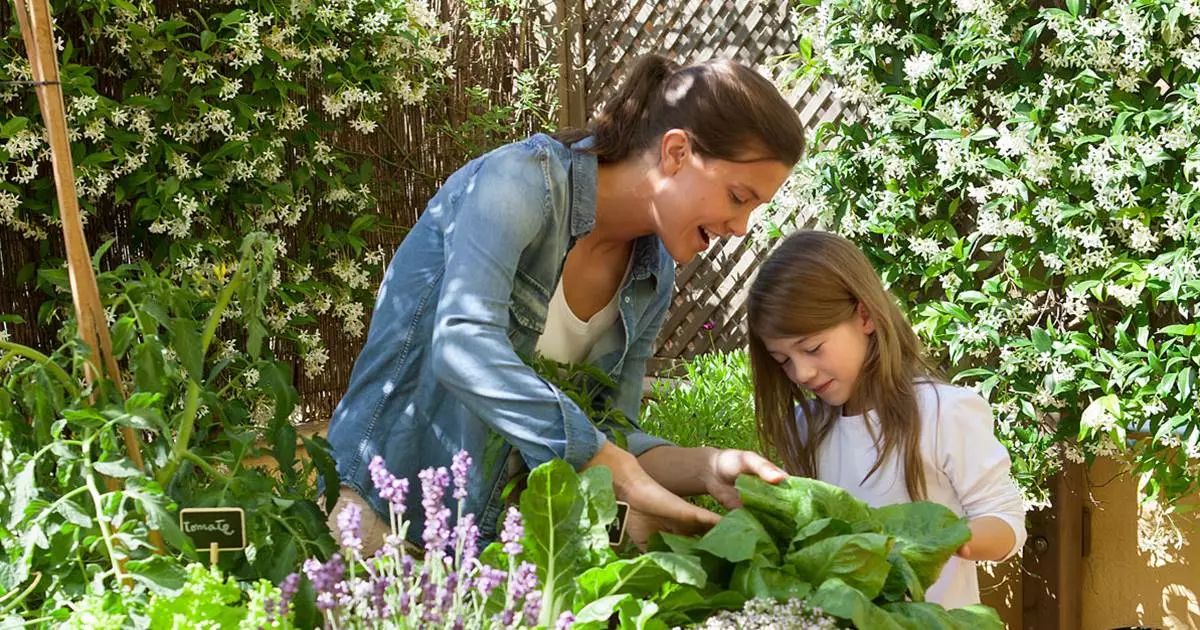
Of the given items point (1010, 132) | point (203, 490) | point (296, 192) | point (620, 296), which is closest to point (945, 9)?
point (1010, 132)

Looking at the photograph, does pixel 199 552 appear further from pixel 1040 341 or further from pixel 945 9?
pixel 945 9

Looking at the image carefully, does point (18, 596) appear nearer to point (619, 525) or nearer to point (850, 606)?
point (619, 525)

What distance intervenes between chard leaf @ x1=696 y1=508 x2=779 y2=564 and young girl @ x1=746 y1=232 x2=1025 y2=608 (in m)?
0.56

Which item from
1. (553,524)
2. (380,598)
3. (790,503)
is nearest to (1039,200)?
(790,503)

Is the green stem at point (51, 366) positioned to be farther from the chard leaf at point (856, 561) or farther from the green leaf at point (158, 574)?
the chard leaf at point (856, 561)

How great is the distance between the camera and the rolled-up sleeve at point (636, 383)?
1650mm

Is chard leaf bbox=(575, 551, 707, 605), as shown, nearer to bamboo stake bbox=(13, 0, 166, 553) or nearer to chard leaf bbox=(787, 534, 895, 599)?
chard leaf bbox=(787, 534, 895, 599)

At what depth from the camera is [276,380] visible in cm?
126

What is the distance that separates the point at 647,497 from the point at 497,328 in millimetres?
261

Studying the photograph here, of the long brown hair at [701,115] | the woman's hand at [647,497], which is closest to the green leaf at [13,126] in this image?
the long brown hair at [701,115]

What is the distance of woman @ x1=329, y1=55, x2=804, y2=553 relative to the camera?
140 centimetres

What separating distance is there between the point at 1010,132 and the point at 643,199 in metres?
1.53

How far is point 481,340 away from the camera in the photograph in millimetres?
1299

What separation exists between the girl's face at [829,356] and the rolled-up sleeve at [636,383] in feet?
0.78
